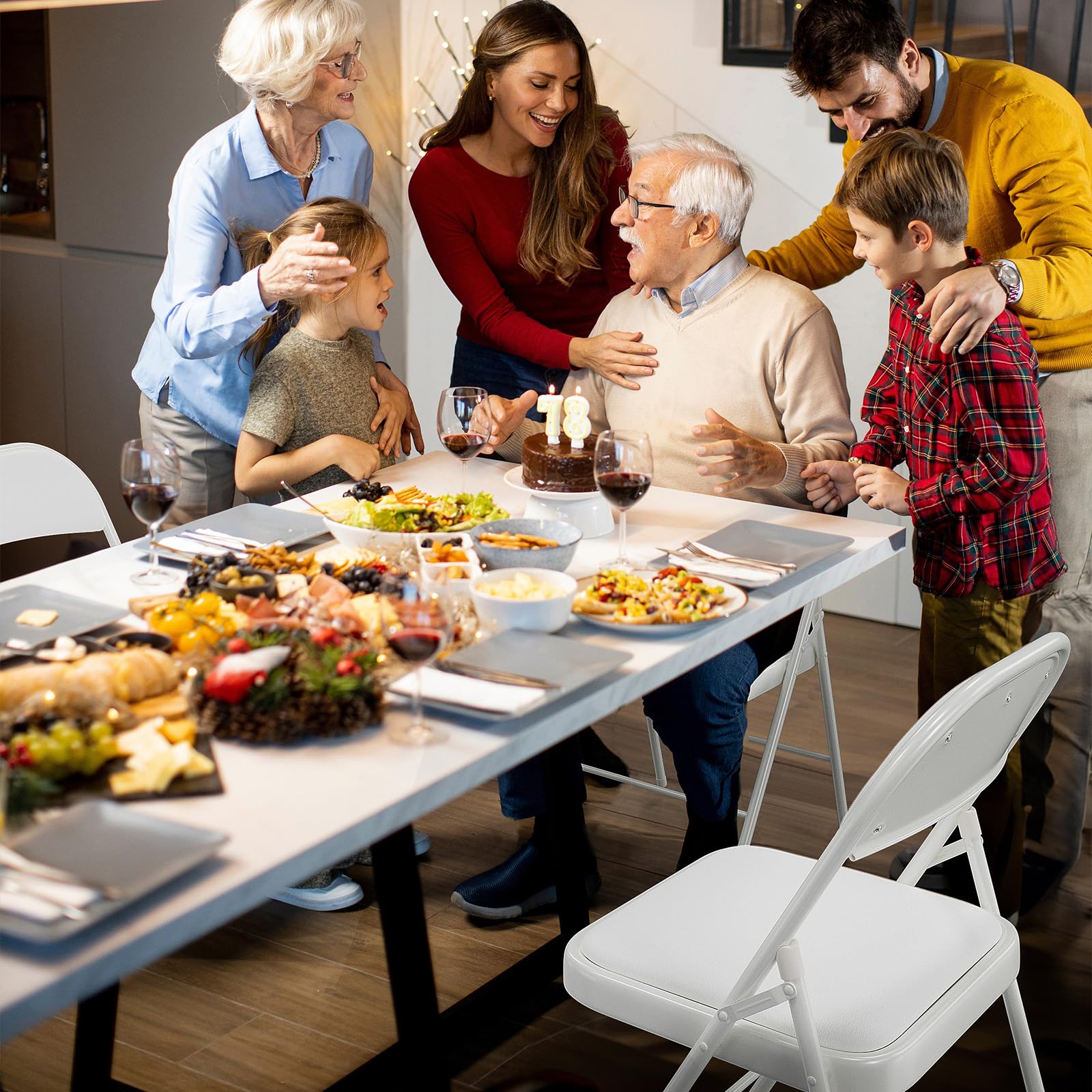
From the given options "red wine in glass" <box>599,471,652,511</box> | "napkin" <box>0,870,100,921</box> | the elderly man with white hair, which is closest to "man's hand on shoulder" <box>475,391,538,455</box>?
the elderly man with white hair

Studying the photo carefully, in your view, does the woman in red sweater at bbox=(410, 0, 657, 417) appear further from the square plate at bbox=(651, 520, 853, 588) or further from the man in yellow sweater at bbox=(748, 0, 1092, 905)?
the square plate at bbox=(651, 520, 853, 588)

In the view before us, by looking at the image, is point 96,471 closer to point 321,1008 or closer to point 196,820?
point 321,1008

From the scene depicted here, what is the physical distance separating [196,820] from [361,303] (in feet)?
4.97

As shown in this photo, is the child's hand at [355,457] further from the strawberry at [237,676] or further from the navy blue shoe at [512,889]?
the strawberry at [237,676]

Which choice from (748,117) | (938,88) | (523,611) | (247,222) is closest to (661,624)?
(523,611)

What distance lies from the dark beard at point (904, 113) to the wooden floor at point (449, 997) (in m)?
1.39

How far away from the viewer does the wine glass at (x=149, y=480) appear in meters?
1.86

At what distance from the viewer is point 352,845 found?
125 cm

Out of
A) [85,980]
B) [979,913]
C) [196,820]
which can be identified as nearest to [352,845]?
[196,820]

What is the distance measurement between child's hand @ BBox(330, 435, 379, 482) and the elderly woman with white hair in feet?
0.65

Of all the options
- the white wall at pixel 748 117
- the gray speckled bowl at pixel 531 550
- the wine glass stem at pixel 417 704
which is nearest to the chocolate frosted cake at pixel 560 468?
the gray speckled bowl at pixel 531 550

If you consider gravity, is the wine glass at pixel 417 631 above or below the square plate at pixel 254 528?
above

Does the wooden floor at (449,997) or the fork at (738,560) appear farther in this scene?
the wooden floor at (449,997)

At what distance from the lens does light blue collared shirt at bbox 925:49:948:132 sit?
2504 mm
